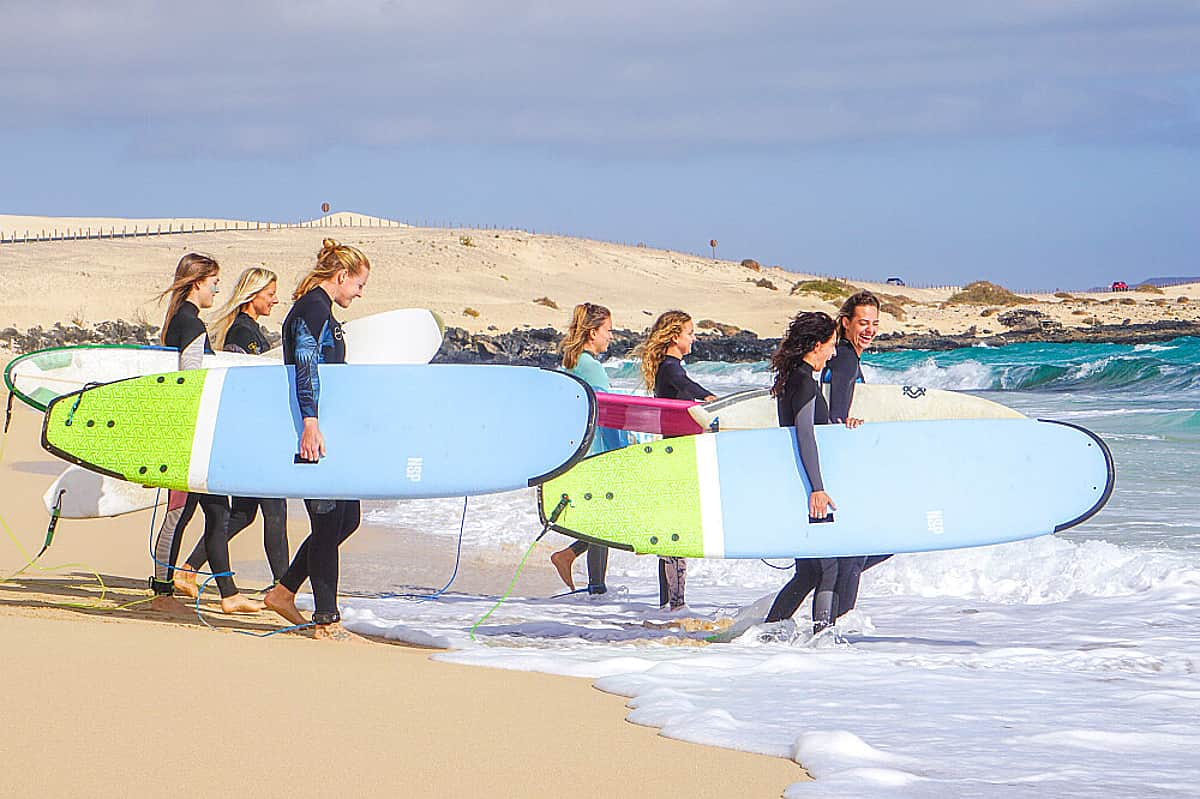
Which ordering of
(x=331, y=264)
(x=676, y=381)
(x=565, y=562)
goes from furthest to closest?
(x=565, y=562) < (x=676, y=381) < (x=331, y=264)

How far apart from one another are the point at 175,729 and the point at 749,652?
7.56ft

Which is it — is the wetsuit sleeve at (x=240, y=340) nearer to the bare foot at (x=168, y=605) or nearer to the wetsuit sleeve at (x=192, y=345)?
the wetsuit sleeve at (x=192, y=345)

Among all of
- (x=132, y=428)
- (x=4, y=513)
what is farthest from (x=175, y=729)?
(x=4, y=513)

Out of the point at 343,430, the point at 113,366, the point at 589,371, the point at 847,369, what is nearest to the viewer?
the point at 847,369

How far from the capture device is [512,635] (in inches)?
212

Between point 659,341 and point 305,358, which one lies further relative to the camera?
point 659,341

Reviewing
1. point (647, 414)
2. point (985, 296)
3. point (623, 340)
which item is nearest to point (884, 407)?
point (647, 414)

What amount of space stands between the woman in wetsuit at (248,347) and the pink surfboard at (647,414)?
153 centimetres

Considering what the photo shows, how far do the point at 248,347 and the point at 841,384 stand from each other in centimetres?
255

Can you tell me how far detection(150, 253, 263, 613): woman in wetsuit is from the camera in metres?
5.35

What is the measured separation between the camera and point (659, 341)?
5867 millimetres

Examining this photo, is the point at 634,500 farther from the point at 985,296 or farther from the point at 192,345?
the point at 985,296

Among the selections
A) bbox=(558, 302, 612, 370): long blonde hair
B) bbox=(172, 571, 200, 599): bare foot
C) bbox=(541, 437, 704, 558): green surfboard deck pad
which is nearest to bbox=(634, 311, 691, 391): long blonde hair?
bbox=(558, 302, 612, 370): long blonde hair

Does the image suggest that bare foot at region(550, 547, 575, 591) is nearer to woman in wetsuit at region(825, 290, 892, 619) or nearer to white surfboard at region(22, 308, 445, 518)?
white surfboard at region(22, 308, 445, 518)
